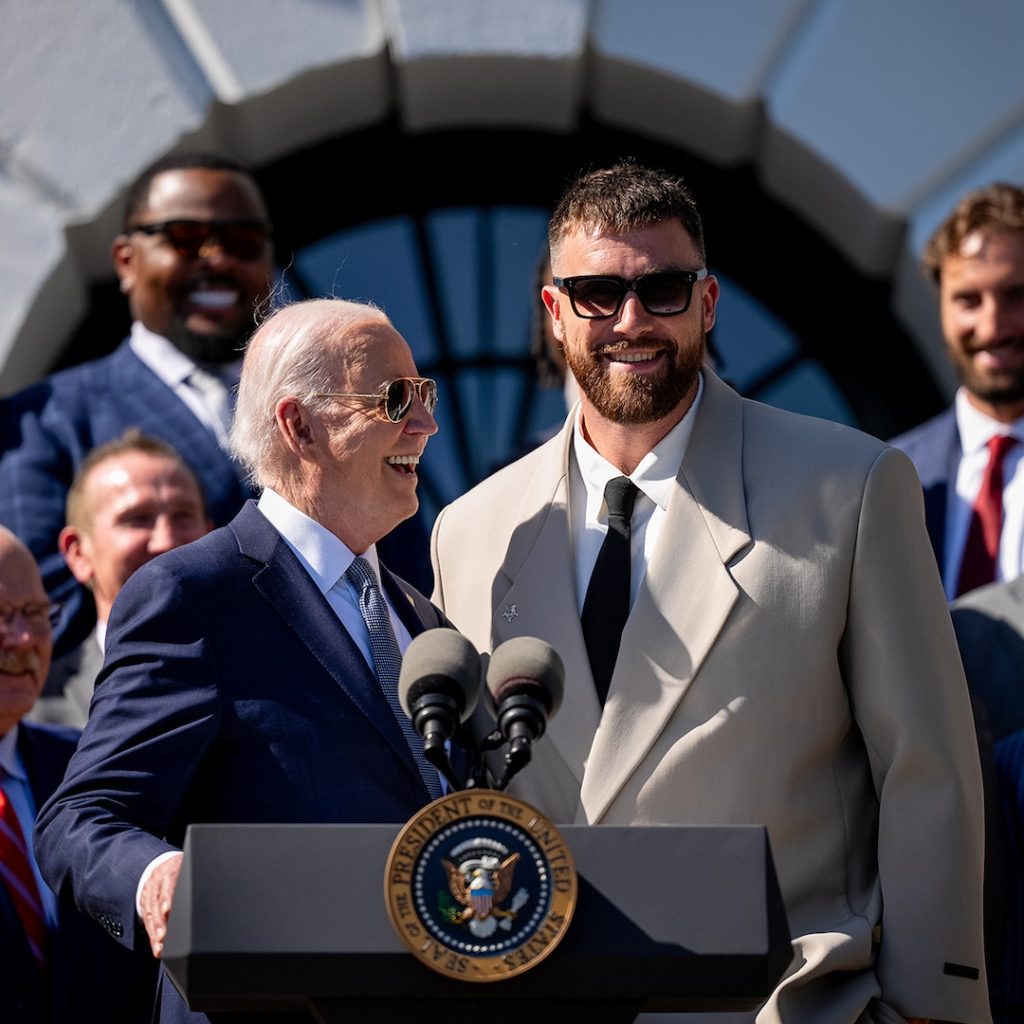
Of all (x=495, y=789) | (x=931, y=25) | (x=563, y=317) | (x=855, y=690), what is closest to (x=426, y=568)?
(x=563, y=317)

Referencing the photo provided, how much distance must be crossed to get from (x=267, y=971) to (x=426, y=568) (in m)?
2.02

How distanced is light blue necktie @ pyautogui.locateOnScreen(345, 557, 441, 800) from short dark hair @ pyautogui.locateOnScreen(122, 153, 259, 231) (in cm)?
212

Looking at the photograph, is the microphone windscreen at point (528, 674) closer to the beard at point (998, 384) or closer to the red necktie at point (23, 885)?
the red necktie at point (23, 885)

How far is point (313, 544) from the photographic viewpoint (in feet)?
9.69

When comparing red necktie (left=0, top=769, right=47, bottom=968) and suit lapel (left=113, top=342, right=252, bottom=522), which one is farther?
suit lapel (left=113, top=342, right=252, bottom=522)

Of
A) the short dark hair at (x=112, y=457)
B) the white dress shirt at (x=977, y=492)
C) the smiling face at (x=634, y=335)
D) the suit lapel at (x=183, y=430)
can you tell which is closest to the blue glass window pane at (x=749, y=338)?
the white dress shirt at (x=977, y=492)

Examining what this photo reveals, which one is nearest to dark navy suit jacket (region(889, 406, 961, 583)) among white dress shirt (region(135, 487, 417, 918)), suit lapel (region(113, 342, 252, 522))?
suit lapel (region(113, 342, 252, 522))

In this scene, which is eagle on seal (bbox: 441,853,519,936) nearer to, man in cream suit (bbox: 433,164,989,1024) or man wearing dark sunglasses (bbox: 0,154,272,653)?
man in cream suit (bbox: 433,164,989,1024)

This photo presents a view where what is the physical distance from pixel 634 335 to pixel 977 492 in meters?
1.83

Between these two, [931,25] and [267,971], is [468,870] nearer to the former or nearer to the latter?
[267,971]

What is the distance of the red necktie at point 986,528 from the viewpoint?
177 inches

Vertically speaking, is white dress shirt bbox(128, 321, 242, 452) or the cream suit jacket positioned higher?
white dress shirt bbox(128, 321, 242, 452)

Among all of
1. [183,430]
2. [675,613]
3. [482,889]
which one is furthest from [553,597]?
[183,430]

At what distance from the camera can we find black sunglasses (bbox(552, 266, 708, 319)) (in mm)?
3109
